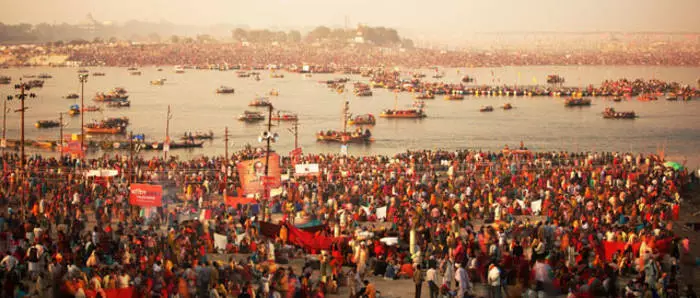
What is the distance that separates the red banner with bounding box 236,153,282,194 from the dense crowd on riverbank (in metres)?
86.6

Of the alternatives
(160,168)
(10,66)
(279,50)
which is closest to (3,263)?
(160,168)

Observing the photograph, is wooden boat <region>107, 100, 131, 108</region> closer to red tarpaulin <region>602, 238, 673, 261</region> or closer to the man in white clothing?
red tarpaulin <region>602, 238, 673, 261</region>

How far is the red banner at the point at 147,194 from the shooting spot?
10.7 meters

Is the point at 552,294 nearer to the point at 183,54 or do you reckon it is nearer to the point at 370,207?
the point at 370,207

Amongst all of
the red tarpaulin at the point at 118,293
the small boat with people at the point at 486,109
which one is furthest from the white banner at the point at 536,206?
the small boat with people at the point at 486,109

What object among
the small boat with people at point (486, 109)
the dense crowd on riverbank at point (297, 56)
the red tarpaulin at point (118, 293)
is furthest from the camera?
the dense crowd on riverbank at point (297, 56)

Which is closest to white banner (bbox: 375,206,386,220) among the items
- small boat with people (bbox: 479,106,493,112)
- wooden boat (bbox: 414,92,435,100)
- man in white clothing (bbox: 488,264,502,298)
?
man in white clothing (bbox: 488,264,502,298)

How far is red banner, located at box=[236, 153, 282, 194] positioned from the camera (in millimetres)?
12188

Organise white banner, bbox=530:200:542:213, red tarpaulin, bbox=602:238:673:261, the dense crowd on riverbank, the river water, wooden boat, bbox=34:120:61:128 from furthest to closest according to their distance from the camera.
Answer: the dense crowd on riverbank → wooden boat, bbox=34:120:61:128 → the river water → white banner, bbox=530:200:542:213 → red tarpaulin, bbox=602:238:673:261

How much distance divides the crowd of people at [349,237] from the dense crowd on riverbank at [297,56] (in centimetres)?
8482

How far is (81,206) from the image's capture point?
12000 mm

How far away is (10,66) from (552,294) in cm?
8998

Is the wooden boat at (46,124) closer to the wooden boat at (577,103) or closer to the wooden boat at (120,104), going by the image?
the wooden boat at (120,104)

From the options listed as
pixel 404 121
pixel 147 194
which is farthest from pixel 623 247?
pixel 404 121
